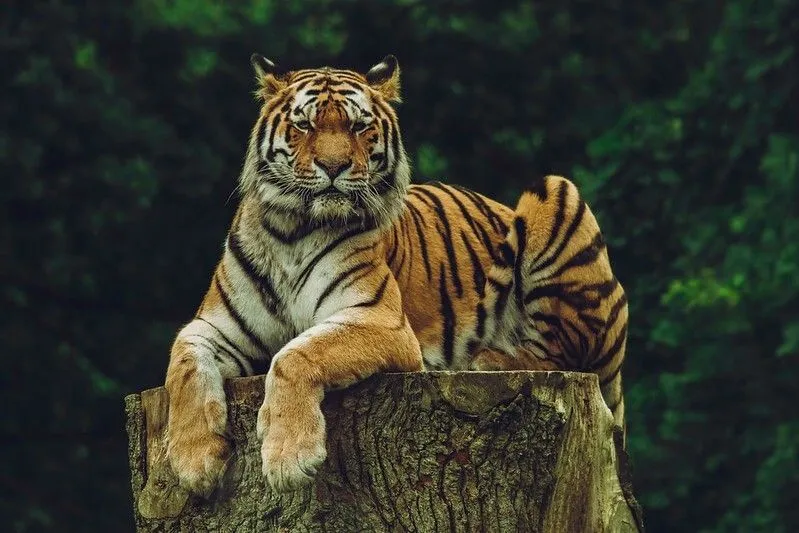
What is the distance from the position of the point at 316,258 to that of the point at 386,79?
0.80 metres

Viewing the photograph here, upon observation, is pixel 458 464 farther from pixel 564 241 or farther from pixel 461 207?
pixel 461 207

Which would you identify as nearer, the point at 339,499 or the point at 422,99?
the point at 339,499

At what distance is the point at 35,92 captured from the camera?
1300 cm

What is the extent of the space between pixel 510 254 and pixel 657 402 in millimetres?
6005

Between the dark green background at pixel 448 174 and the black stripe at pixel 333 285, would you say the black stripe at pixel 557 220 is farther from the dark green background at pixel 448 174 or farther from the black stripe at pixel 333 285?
the dark green background at pixel 448 174

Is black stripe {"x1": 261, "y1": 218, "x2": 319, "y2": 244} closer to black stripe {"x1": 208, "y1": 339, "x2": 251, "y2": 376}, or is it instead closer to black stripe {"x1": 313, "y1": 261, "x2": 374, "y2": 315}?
black stripe {"x1": 313, "y1": 261, "x2": 374, "y2": 315}

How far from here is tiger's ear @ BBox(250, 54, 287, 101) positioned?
5.84 meters

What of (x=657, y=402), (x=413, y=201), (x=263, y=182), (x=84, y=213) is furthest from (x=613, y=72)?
(x=263, y=182)

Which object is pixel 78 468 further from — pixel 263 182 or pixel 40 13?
pixel 263 182

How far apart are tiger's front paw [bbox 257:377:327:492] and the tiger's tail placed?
4.46 feet

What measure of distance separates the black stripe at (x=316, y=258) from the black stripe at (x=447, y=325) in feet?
2.09

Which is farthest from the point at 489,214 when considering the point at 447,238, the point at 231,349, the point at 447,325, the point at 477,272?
the point at 231,349

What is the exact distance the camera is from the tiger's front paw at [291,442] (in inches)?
188

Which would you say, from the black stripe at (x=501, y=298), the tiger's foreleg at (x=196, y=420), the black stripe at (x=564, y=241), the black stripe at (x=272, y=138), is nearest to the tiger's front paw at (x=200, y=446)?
the tiger's foreleg at (x=196, y=420)
